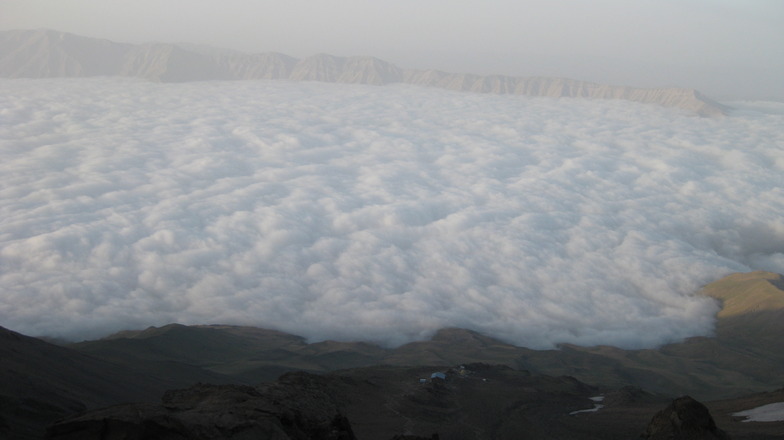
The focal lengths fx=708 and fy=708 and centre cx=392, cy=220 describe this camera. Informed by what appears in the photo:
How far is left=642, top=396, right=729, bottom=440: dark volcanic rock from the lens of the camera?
25.9 m

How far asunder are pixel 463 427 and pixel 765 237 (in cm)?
15917

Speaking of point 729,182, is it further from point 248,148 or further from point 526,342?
point 248,148

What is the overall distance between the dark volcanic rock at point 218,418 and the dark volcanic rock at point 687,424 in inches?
475

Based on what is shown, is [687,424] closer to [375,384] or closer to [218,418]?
[218,418]

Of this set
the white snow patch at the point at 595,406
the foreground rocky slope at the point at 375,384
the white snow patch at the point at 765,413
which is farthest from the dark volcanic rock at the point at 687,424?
the white snow patch at the point at 595,406

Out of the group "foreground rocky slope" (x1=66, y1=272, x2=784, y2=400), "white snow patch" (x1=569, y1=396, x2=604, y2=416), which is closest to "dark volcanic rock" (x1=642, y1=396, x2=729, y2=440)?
"white snow patch" (x1=569, y1=396, x2=604, y2=416)

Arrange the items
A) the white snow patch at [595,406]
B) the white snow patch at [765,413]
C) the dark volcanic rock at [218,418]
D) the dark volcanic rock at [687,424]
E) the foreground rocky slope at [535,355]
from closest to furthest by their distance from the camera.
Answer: the dark volcanic rock at [218,418], the dark volcanic rock at [687,424], the white snow patch at [765,413], the white snow patch at [595,406], the foreground rocky slope at [535,355]

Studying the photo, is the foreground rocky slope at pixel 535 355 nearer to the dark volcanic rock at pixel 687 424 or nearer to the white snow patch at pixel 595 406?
the white snow patch at pixel 595 406

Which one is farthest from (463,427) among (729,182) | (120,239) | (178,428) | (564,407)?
(729,182)

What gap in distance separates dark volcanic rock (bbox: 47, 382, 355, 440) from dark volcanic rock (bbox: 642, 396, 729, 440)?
12.1 metres

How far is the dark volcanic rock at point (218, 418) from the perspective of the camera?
60.3 feet

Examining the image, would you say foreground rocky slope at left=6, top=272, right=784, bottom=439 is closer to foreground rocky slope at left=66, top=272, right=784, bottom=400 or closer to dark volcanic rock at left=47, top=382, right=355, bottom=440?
dark volcanic rock at left=47, top=382, right=355, bottom=440

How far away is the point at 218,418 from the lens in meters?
20.5

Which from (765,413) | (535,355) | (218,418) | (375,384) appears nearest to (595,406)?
(765,413)
